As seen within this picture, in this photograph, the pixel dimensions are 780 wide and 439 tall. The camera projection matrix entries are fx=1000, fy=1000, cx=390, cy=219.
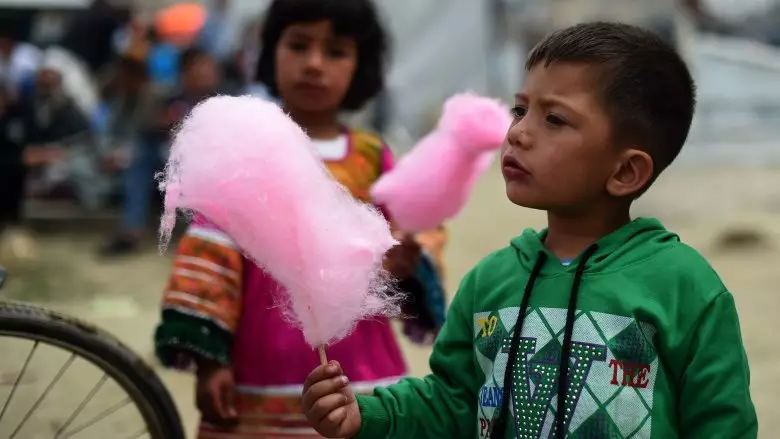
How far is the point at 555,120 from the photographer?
4.91 ft

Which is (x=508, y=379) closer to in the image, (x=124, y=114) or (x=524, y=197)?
(x=524, y=197)

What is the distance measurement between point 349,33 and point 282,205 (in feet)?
2.63

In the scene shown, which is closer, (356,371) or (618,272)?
(618,272)

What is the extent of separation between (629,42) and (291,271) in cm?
62

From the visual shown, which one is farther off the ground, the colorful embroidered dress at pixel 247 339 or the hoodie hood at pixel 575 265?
the hoodie hood at pixel 575 265

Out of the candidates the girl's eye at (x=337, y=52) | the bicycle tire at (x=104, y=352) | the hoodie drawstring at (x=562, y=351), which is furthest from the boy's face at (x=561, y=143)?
the bicycle tire at (x=104, y=352)

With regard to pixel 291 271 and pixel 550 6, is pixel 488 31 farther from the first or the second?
pixel 291 271

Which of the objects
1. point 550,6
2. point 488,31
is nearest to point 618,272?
point 488,31

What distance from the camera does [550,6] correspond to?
13.5 metres

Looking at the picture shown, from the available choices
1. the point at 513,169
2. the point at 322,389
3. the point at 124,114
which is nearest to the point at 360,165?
the point at 513,169

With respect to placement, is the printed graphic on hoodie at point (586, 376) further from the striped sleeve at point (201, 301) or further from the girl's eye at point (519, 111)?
the striped sleeve at point (201, 301)

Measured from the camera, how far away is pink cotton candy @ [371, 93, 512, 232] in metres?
2.03

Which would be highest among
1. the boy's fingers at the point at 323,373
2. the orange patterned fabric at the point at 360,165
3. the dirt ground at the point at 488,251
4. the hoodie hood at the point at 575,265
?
the orange patterned fabric at the point at 360,165

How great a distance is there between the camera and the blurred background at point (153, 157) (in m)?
5.77
